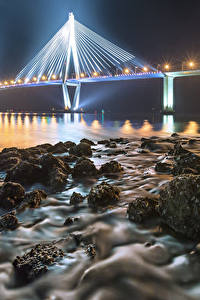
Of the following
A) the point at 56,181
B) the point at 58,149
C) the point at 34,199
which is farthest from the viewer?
the point at 58,149

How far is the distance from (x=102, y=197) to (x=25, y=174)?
1.66 meters

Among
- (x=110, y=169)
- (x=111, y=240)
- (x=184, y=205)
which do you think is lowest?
(x=111, y=240)

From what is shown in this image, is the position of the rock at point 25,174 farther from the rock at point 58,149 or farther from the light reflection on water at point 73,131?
the light reflection on water at point 73,131

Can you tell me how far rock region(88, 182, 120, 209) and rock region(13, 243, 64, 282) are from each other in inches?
40.0

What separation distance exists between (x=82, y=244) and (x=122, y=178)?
7.17ft

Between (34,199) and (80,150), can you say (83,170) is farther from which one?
(80,150)

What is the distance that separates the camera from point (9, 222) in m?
2.75

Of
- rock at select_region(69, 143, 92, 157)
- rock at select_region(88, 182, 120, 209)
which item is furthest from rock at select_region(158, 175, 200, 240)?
rock at select_region(69, 143, 92, 157)

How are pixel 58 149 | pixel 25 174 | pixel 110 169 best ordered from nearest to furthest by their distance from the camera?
pixel 25 174
pixel 110 169
pixel 58 149

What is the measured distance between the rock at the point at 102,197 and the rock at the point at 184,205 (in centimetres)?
93

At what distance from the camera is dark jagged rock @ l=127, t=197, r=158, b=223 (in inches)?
108

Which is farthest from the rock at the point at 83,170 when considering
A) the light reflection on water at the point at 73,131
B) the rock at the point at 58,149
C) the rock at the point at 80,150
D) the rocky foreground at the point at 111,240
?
the light reflection on water at the point at 73,131

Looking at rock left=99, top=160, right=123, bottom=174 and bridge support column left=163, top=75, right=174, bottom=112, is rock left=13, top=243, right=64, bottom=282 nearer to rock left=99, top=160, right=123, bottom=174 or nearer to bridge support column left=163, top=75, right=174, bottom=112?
rock left=99, top=160, right=123, bottom=174

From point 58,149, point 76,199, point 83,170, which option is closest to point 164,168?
point 83,170
